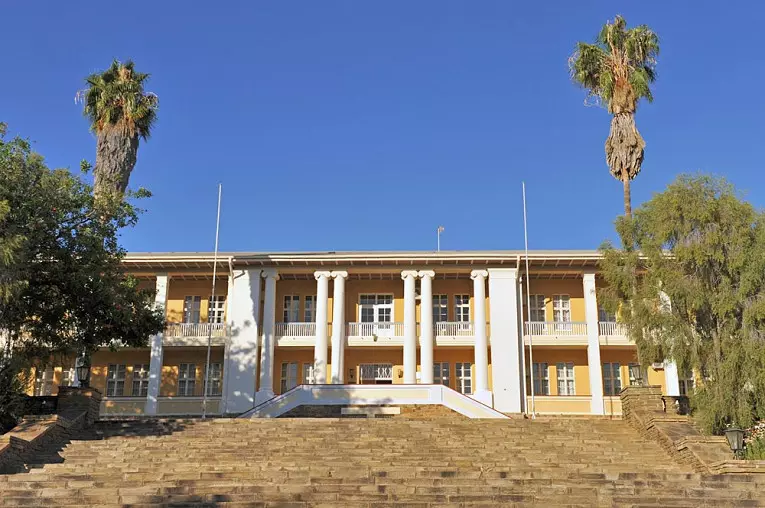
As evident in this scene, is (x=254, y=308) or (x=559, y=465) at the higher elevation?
(x=254, y=308)

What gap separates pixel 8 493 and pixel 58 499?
1.06 metres

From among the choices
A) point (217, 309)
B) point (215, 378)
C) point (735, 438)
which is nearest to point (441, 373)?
point (215, 378)

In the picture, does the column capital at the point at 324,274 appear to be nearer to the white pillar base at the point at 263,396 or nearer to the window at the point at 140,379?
the white pillar base at the point at 263,396

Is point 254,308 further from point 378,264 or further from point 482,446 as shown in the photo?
point 482,446

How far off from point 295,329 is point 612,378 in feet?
41.0

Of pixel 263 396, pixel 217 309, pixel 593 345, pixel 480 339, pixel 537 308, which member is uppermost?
pixel 537 308

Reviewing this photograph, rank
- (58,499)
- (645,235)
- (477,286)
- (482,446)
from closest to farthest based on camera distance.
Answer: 1. (58,499)
2. (482,446)
3. (645,235)
4. (477,286)

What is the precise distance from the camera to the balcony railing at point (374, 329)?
32.0m

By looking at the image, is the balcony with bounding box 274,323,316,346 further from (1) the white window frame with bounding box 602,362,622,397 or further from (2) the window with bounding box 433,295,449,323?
(1) the white window frame with bounding box 602,362,622,397

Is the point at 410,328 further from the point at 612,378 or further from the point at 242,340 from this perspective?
the point at 612,378

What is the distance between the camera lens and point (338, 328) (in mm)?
31469

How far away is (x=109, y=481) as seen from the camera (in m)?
15.9

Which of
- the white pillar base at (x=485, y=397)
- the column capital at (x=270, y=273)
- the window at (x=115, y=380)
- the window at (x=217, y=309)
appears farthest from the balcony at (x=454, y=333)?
the window at (x=115, y=380)

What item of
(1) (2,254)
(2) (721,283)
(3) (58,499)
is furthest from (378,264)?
(3) (58,499)
